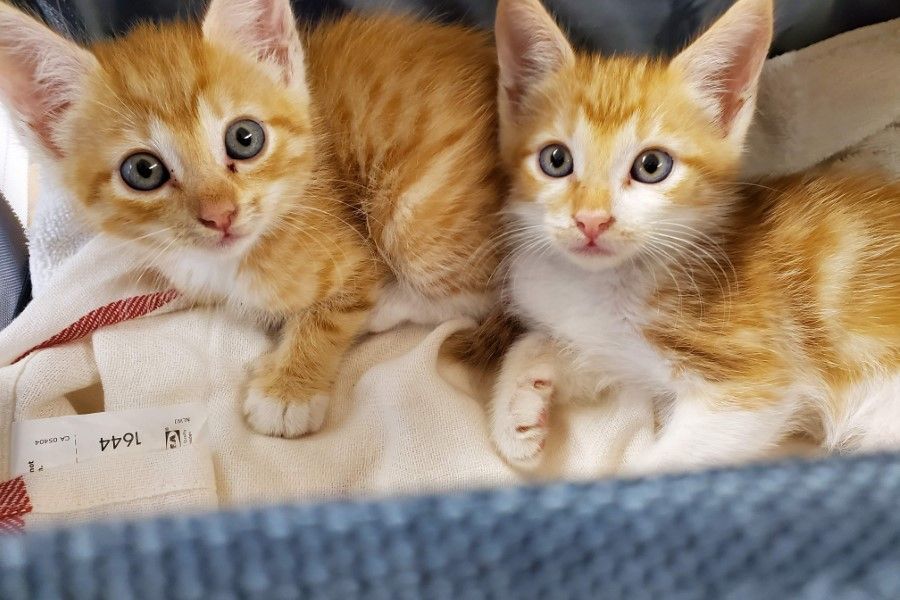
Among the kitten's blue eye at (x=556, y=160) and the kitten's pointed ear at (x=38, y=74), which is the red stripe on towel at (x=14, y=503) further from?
the kitten's blue eye at (x=556, y=160)

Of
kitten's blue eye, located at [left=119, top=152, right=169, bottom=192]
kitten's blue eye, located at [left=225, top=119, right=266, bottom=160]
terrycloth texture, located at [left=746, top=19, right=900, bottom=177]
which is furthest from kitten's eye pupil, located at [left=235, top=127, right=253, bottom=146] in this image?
terrycloth texture, located at [left=746, top=19, right=900, bottom=177]

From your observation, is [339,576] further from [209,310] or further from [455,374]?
[209,310]

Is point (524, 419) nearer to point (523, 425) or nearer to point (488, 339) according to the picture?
point (523, 425)

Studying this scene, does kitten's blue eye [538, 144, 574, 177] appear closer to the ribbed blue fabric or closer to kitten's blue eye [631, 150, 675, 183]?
kitten's blue eye [631, 150, 675, 183]

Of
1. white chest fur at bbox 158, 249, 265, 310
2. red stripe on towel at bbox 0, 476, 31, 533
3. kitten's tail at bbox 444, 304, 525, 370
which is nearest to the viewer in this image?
red stripe on towel at bbox 0, 476, 31, 533

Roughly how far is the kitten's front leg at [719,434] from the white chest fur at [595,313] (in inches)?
3.6

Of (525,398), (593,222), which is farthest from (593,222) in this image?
(525,398)

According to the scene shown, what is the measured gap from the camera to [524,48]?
126 cm

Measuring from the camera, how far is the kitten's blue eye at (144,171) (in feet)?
3.60

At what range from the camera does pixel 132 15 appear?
147 centimetres

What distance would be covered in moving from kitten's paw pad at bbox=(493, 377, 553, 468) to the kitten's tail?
0.18 m

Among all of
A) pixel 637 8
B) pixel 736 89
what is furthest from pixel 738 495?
pixel 637 8

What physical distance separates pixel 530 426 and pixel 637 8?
2.83 feet

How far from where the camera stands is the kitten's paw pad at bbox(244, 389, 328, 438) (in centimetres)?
117
